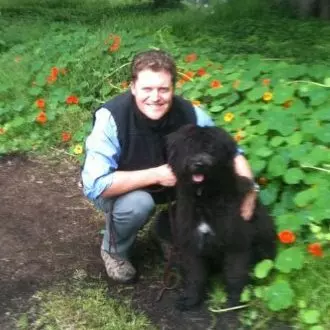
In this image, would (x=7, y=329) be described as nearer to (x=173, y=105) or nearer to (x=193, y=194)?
(x=193, y=194)

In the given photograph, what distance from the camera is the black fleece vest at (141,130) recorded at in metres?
3.62

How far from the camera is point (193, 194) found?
331 centimetres

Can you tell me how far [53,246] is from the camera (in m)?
4.27

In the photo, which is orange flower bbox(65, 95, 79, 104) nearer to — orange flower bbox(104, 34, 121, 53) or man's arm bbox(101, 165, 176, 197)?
orange flower bbox(104, 34, 121, 53)

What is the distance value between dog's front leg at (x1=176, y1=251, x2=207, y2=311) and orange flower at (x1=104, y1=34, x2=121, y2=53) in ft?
12.0

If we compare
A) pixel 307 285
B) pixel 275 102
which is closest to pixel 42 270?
pixel 307 285

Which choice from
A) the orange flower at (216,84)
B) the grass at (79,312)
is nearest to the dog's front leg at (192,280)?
the grass at (79,312)

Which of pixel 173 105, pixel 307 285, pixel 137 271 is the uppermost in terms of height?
pixel 173 105

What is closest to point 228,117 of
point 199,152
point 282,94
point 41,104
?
point 282,94

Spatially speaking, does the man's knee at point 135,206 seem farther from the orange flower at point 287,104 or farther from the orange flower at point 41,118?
the orange flower at point 41,118

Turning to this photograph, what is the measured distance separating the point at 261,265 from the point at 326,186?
60 cm

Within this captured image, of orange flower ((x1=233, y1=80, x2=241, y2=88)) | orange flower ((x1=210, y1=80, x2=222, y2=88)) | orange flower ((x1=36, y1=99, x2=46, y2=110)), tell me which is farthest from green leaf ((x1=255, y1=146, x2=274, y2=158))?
orange flower ((x1=36, y1=99, x2=46, y2=110))

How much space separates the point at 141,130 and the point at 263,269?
0.98m

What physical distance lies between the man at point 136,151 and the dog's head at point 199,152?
7.3 inches
